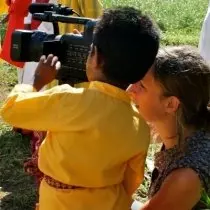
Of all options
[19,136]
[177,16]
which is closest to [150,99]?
[19,136]

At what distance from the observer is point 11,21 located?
4.26 metres

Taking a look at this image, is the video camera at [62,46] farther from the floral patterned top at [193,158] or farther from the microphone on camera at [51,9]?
the floral patterned top at [193,158]

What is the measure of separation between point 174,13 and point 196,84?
8335 millimetres

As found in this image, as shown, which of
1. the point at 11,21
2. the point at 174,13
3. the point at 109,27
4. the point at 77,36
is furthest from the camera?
the point at 174,13

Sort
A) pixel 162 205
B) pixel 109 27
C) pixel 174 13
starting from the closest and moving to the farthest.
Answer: pixel 109 27 < pixel 162 205 < pixel 174 13

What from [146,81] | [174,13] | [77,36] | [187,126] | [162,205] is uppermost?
[77,36]

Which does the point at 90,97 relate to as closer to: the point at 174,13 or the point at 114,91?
the point at 114,91

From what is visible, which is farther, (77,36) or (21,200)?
(21,200)

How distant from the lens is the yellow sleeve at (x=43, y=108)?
1.80 m

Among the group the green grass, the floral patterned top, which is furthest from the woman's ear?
the green grass

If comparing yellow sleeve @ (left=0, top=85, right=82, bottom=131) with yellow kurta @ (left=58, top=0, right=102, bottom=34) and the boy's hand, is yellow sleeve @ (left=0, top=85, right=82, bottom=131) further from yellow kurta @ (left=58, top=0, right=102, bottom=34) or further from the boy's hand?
yellow kurta @ (left=58, top=0, right=102, bottom=34)

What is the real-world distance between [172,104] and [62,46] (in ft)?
1.48

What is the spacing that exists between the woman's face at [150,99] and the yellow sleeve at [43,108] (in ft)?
0.97

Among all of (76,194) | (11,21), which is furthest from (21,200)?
(76,194)
